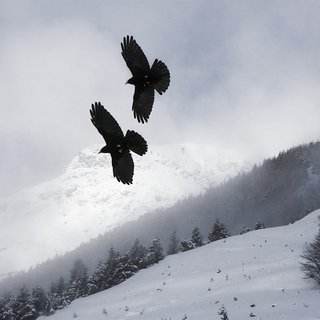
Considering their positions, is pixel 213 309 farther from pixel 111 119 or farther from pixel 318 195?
pixel 318 195

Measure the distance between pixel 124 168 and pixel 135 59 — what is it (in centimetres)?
103

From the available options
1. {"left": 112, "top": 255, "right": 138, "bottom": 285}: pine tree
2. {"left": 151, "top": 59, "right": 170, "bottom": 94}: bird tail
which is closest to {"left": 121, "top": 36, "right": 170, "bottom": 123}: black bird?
{"left": 151, "top": 59, "right": 170, "bottom": 94}: bird tail

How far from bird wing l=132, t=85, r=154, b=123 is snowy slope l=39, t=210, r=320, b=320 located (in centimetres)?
1724

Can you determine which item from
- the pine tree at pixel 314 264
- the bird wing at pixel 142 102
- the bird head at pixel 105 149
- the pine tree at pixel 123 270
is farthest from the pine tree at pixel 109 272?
the bird head at pixel 105 149

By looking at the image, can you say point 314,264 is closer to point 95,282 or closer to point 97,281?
point 97,281

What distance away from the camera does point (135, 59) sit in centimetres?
384

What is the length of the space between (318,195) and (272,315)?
149188mm

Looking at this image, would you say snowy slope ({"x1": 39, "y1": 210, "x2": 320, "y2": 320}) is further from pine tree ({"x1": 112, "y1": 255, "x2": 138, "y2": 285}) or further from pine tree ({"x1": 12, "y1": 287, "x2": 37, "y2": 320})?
pine tree ({"x1": 12, "y1": 287, "x2": 37, "y2": 320})

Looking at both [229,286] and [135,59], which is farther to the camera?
[229,286]

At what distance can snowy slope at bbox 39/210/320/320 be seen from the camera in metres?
22.8

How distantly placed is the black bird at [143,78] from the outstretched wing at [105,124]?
46cm

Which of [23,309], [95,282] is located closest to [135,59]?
[23,309]

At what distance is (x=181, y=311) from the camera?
1001 inches

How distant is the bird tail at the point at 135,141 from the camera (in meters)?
3.24
